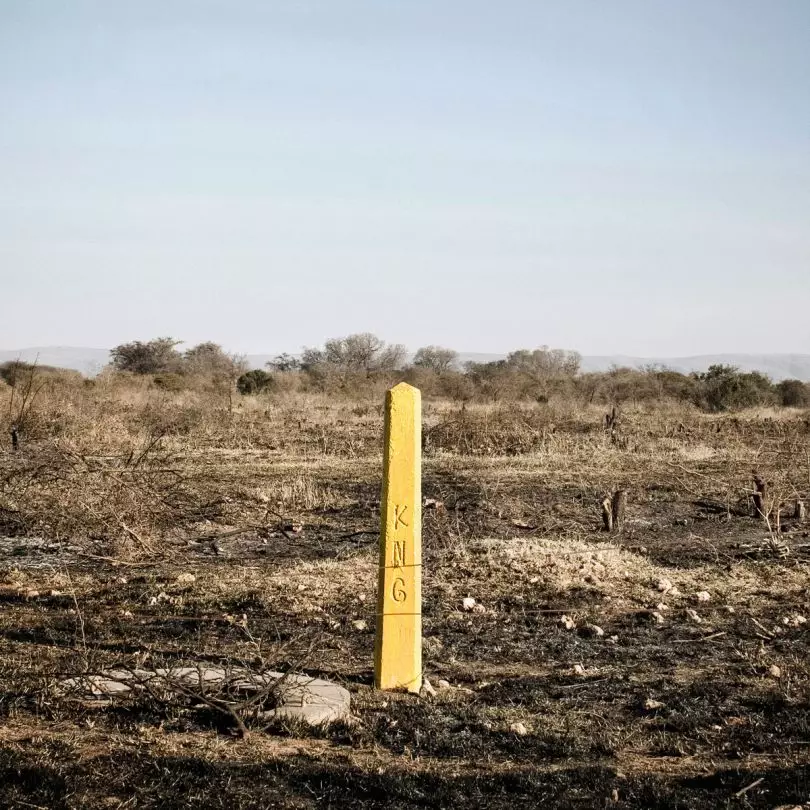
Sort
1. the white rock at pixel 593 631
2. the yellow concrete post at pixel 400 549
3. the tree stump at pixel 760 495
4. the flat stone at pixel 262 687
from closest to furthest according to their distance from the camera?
the flat stone at pixel 262 687 < the yellow concrete post at pixel 400 549 < the white rock at pixel 593 631 < the tree stump at pixel 760 495

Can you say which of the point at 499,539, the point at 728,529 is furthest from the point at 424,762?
the point at 728,529

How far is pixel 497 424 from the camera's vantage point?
2222cm

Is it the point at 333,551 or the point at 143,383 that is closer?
the point at 333,551

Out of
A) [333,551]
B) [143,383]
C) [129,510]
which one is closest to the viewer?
[129,510]

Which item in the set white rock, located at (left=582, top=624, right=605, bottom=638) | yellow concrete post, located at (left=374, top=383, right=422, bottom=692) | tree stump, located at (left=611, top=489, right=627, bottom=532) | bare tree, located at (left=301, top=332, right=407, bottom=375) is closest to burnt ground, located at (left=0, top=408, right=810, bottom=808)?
white rock, located at (left=582, top=624, right=605, bottom=638)

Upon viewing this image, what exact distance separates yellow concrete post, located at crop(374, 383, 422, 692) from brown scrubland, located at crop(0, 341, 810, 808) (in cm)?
18

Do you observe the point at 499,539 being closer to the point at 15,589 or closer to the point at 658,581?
the point at 658,581

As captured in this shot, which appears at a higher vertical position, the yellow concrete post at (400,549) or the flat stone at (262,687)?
the yellow concrete post at (400,549)

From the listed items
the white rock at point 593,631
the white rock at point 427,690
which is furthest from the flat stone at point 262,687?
the white rock at point 593,631

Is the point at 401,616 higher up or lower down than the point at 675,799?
higher up

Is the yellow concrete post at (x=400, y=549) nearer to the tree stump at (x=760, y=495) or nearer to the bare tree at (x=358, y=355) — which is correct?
the tree stump at (x=760, y=495)

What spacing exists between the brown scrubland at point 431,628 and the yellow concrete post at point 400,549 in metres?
0.18

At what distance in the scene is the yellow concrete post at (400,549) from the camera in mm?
5633

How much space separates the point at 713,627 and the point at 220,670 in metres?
3.74
